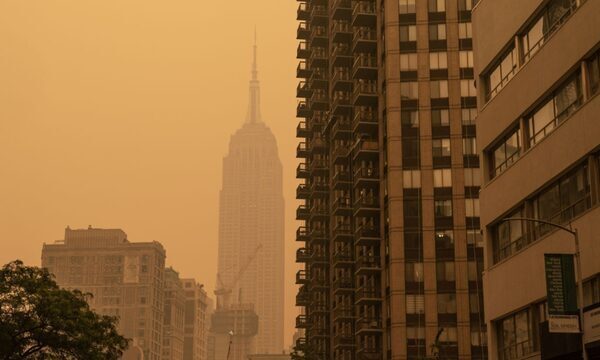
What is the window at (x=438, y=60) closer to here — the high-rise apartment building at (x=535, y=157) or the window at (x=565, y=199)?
the high-rise apartment building at (x=535, y=157)

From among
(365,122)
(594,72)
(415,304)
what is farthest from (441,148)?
(594,72)

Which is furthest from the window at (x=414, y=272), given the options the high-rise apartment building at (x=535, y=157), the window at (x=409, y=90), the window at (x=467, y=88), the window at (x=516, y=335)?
the window at (x=516, y=335)

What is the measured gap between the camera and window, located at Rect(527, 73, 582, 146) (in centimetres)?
4528

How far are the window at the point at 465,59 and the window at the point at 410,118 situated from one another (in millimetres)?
6815

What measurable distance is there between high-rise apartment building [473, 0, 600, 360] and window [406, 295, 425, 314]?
42.8 meters

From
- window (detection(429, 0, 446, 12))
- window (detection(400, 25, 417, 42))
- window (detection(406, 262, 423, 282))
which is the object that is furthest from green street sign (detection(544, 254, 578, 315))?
window (detection(429, 0, 446, 12))

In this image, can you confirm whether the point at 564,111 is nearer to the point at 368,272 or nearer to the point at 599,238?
the point at 599,238

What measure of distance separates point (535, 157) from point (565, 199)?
391cm

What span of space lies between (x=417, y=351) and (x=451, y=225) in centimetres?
1305

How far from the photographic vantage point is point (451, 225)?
333 ft

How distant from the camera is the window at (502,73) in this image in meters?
53.6

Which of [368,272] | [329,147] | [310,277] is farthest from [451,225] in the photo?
[310,277]

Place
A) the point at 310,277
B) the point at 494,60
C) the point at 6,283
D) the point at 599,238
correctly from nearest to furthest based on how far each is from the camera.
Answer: the point at 599,238 < the point at 494,60 < the point at 6,283 < the point at 310,277

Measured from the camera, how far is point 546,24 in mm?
48750
